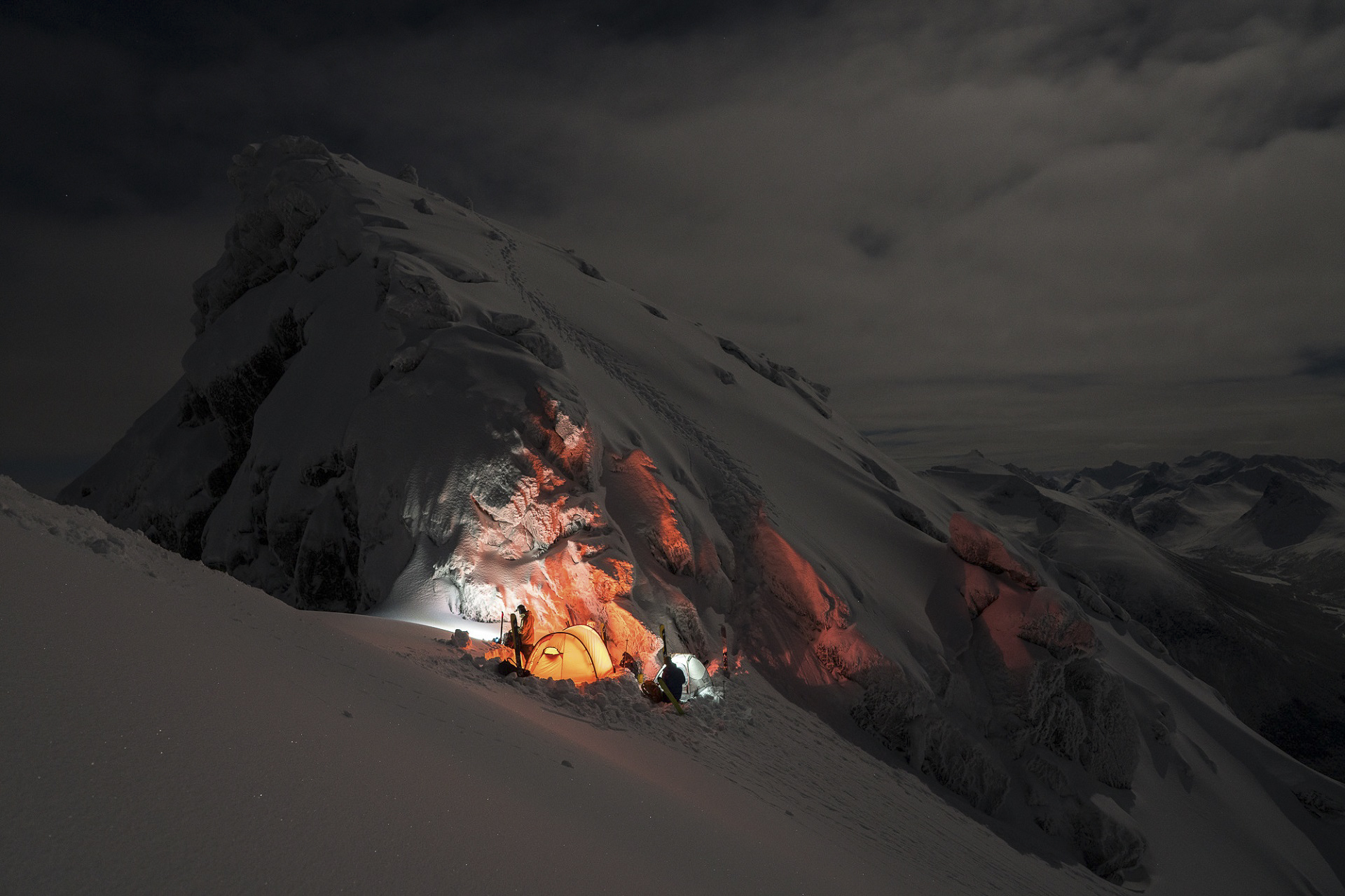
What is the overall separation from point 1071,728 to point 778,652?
10053 mm

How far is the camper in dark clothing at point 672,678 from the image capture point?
1304cm

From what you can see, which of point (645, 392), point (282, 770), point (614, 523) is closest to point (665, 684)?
point (614, 523)

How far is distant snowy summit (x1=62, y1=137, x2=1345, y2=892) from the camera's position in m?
15.5

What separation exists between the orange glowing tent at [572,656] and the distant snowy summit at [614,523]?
804 millimetres

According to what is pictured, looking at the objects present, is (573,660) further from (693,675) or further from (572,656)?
(693,675)

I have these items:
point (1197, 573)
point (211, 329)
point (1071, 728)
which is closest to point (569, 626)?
point (1071, 728)

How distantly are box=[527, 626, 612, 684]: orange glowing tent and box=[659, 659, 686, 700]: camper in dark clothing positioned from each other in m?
1.05

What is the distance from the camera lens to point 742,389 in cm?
3152

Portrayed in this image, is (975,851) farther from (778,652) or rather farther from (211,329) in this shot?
(211,329)

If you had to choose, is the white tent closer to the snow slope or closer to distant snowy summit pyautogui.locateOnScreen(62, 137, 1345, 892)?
distant snowy summit pyautogui.locateOnScreen(62, 137, 1345, 892)

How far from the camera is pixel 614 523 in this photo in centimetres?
1611

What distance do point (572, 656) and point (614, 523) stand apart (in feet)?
14.0

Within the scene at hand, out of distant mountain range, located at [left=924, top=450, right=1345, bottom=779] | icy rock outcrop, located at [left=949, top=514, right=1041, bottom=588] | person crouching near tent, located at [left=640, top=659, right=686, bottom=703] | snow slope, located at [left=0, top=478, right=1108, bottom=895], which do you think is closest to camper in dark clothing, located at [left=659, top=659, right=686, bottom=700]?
person crouching near tent, located at [left=640, top=659, right=686, bottom=703]

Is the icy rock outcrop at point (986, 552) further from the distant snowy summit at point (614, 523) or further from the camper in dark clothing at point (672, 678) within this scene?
the camper in dark clothing at point (672, 678)
